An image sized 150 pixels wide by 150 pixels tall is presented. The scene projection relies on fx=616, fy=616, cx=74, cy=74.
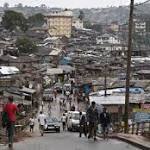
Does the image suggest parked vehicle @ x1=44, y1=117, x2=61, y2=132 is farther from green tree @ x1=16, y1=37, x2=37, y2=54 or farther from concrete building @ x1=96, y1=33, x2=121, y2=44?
concrete building @ x1=96, y1=33, x2=121, y2=44

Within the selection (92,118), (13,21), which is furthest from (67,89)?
(13,21)

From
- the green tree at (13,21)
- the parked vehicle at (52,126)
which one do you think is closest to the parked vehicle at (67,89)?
the parked vehicle at (52,126)

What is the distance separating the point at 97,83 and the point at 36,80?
46.5 ft

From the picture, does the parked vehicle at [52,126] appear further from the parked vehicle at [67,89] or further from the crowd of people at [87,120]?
the parked vehicle at [67,89]

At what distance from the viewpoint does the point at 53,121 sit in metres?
34.9

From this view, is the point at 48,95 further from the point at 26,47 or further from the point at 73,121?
the point at 26,47

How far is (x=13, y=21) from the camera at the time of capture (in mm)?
152125

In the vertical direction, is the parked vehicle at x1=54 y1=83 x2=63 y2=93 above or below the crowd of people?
below

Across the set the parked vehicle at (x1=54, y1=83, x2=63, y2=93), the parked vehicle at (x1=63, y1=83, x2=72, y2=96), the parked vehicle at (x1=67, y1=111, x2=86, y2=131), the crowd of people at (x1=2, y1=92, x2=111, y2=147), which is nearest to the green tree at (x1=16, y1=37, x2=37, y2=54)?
the parked vehicle at (x1=54, y1=83, x2=63, y2=93)

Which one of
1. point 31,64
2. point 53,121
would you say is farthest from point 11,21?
point 53,121

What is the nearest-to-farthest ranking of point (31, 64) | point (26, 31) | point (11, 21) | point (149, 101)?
point (149, 101)
point (31, 64)
point (11, 21)
point (26, 31)

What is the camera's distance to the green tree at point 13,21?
148 metres

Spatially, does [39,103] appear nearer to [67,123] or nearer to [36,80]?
[36,80]

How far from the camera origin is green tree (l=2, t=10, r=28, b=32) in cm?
14838
